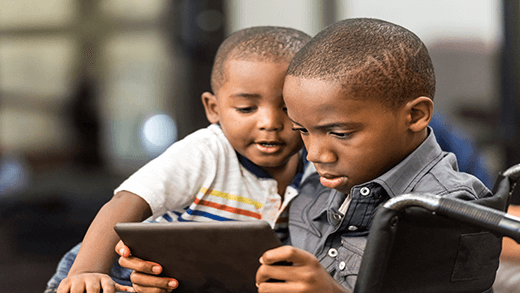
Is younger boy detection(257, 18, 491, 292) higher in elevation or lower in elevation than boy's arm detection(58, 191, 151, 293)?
higher

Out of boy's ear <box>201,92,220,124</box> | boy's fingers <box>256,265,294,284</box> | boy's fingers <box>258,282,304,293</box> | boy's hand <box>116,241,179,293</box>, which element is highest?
boy's ear <box>201,92,220,124</box>

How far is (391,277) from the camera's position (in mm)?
599

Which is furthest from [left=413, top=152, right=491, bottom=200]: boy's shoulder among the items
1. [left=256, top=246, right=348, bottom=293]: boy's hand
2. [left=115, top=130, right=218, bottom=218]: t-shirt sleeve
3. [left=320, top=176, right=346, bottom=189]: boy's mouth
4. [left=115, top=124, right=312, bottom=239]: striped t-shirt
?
[left=115, top=130, right=218, bottom=218]: t-shirt sleeve

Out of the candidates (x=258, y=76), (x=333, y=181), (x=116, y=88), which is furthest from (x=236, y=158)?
(x=116, y=88)

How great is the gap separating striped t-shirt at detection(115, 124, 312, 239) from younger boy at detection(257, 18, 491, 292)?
0.83ft

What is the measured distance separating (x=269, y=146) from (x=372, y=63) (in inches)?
13.2

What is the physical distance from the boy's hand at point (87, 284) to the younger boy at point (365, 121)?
0.35 metres

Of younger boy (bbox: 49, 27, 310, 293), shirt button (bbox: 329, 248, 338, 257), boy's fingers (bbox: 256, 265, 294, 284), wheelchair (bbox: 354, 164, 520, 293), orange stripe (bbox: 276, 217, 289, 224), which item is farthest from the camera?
orange stripe (bbox: 276, 217, 289, 224)

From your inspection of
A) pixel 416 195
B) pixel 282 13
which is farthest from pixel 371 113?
pixel 282 13

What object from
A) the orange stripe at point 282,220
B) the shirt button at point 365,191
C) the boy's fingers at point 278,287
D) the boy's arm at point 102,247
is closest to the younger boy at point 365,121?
the shirt button at point 365,191

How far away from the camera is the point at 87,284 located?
79cm

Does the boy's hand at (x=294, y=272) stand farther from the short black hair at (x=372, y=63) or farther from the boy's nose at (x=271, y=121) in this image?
the boy's nose at (x=271, y=121)

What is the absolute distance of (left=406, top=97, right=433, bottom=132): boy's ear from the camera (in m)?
0.77

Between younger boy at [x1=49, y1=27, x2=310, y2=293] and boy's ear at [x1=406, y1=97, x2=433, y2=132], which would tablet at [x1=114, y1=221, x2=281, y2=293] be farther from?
boy's ear at [x1=406, y1=97, x2=433, y2=132]
